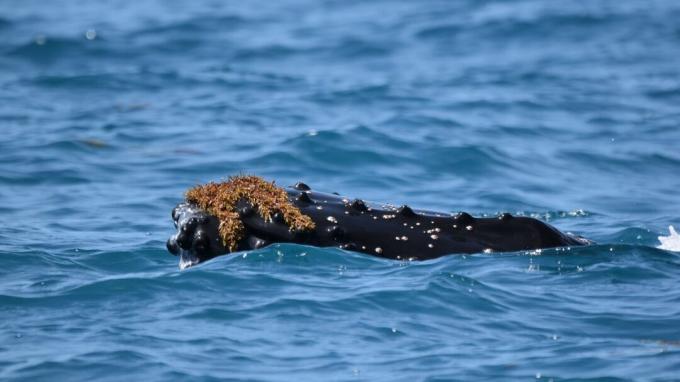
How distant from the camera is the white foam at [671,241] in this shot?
9.67 meters

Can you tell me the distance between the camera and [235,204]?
8.41 metres

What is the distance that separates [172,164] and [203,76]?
579 centimetres

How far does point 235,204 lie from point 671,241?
4.07 metres

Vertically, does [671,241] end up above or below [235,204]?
below

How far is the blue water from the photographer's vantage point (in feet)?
23.9

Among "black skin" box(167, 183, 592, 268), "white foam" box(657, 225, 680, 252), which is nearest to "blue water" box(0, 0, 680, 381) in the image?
"black skin" box(167, 183, 592, 268)

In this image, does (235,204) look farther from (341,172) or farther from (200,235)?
(341,172)

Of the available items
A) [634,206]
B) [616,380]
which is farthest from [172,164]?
[616,380]

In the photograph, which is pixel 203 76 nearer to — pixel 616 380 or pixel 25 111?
pixel 25 111

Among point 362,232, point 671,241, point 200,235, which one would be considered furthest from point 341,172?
point 200,235

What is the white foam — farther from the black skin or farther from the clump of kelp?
the clump of kelp

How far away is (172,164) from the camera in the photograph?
14180 millimetres

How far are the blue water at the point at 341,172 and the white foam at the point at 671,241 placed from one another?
0.23m

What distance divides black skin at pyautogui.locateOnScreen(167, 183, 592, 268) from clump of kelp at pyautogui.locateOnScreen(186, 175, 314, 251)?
1.9 inches
